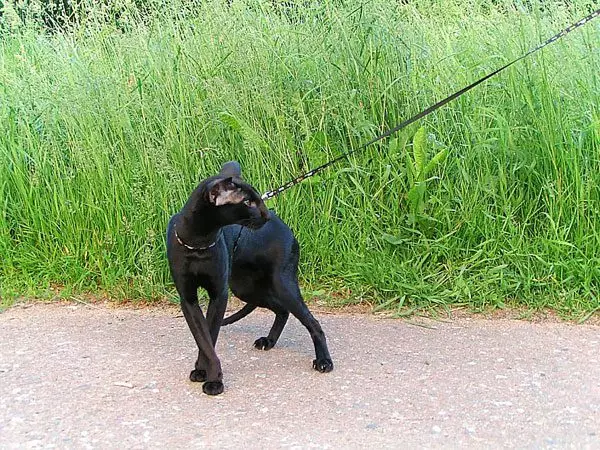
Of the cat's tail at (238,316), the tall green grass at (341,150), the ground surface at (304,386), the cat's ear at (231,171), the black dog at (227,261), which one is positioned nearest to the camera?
the ground surface at (304,386)

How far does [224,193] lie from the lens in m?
2.72

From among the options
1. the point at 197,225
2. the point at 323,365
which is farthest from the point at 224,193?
the point at 323,365

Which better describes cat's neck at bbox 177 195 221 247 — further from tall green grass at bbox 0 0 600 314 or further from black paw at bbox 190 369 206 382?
tall green grass at bbox 0 0 600 314

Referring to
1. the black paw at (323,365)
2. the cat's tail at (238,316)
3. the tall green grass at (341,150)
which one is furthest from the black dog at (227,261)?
the tall green grass at (341,150)

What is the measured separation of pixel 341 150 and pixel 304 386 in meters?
1.74

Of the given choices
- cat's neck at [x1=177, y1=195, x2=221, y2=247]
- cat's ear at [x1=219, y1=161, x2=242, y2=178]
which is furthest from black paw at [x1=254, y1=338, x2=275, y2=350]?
cat's ear at [x1=219, y1=161, x2=242, y2=178]

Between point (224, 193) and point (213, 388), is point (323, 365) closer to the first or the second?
point (213, 388)

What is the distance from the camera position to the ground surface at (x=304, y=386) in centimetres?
265

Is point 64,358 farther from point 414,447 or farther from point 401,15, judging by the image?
point 401,15

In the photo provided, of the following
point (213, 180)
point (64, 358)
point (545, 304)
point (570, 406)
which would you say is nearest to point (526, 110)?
point (545, 304)

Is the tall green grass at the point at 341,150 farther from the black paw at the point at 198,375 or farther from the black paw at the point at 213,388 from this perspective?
the black paw at the point at 213,388

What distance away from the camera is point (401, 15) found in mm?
4613

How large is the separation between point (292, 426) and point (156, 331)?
1.27m

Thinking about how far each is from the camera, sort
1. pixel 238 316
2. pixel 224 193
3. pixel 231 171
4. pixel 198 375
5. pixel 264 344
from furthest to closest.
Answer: pixel 238 316, pixel 264 344, pixel 198 375, pixel 231 171, pixel 224 193
